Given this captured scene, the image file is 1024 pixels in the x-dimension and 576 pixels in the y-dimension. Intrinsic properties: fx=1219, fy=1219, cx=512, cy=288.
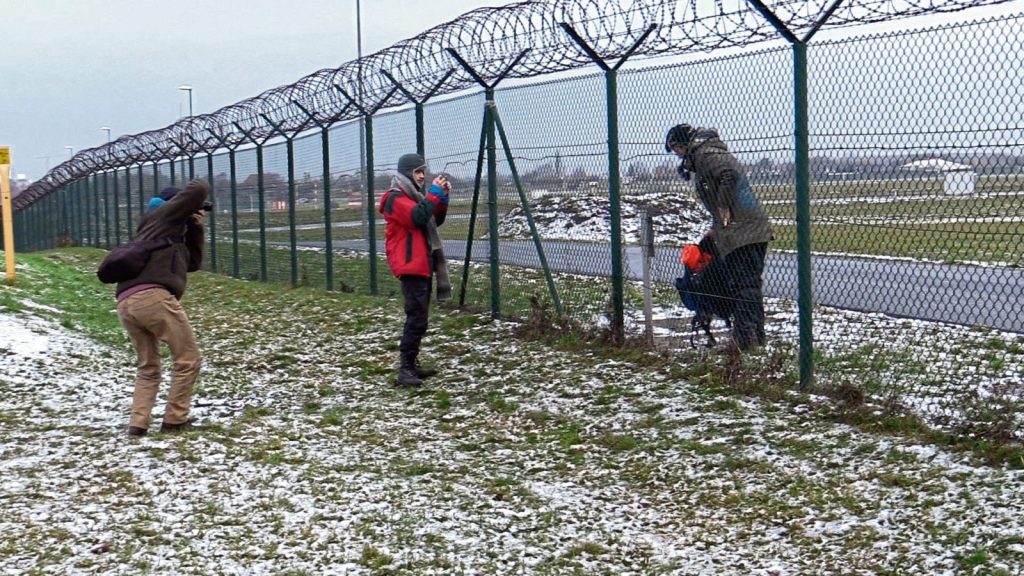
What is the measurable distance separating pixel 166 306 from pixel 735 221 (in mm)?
3388

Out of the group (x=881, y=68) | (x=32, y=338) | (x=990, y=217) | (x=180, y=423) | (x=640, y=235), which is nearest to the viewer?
(x=990, y=217)

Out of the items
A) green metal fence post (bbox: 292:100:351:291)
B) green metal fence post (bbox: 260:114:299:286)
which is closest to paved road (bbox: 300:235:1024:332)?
green metal fence post (bbox: 292:100:351:291)

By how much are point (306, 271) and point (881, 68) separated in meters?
11.0

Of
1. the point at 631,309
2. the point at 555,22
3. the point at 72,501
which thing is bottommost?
the point at 72,501

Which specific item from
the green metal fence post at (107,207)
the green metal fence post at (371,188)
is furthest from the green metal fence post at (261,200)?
the green metal fence post at (107,207)

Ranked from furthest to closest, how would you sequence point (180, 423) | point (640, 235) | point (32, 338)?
point (32, 338), point (640, 235), point (180, 423)

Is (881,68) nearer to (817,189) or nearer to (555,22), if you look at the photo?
(817,189)

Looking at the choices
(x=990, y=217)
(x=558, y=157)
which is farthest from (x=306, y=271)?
(x=990, y=217)

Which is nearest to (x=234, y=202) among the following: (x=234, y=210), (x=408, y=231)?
(x=234, y=210)

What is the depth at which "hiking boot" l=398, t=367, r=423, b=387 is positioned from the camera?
27.5 ft

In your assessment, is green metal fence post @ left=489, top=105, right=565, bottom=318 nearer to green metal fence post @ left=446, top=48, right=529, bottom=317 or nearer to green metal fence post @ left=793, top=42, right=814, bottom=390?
green metal fence post @ left=446, top=48, right=529, bottom=317

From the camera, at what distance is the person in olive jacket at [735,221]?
727 centimetres

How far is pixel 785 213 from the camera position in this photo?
6.89 m

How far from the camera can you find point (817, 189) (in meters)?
6.55
